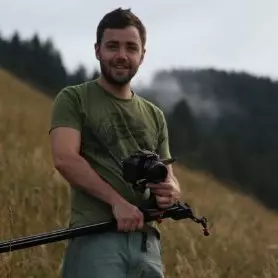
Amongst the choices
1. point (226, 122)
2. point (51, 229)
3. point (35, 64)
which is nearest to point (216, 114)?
point (226, 122)

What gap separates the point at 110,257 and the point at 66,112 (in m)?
0.59

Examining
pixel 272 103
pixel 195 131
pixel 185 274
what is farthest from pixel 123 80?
pixel 272 103

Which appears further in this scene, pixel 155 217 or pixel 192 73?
pixel 192 73

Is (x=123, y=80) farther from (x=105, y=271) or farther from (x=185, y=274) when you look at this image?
(x=185, y=274)

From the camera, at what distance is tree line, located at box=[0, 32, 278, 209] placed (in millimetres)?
59625

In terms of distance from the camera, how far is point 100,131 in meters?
3.02

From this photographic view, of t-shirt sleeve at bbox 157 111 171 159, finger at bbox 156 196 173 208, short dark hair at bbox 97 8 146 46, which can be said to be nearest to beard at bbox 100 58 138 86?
short dark hair at bbox 97 8 146 46

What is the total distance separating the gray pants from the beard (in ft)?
2.01

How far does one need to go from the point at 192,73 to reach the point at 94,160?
78.0 metres

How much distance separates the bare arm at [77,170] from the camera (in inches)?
113

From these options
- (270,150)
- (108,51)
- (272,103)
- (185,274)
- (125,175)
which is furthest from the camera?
(272,103)

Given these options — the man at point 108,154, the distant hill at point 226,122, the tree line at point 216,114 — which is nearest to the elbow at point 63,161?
the man at point 108,154

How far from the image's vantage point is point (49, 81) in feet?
198

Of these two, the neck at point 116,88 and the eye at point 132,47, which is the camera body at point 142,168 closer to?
the neck at point 116,88
